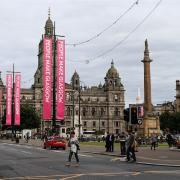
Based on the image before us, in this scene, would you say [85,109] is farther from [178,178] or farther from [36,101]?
[178,178]

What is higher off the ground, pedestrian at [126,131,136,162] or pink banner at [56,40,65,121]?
pink banner at [56,40,65,121]

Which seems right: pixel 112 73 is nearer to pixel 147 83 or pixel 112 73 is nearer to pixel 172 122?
pixel 172 122

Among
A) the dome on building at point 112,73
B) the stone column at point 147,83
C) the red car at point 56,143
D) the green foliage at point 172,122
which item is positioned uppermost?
the dome on building at point 112,73

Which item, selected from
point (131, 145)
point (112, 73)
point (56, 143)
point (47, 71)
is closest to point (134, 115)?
point (131, 145)

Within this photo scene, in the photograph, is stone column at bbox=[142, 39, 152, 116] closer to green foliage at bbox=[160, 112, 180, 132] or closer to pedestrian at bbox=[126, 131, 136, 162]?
pedestrian at bbox=[126, 131, 136, 162]

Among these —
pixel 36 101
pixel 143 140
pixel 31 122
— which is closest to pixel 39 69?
pixel 36 101

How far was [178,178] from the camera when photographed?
17.0 meters

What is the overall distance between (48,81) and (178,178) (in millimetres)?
34197

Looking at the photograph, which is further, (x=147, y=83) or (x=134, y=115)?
(x=147, y=83)

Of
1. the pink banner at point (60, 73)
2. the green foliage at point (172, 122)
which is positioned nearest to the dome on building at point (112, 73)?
the green foliage at point (172, 122)

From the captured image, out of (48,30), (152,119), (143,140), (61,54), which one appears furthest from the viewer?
(48,30)

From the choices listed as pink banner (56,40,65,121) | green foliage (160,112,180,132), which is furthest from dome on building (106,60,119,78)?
pink banner (56,40,65,121)

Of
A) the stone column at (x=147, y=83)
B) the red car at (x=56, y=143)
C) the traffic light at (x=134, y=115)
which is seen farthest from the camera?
the stone column at (x=147, y=83)

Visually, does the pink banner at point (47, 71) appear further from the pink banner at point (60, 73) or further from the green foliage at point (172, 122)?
the green foliage at point (172, 122)
